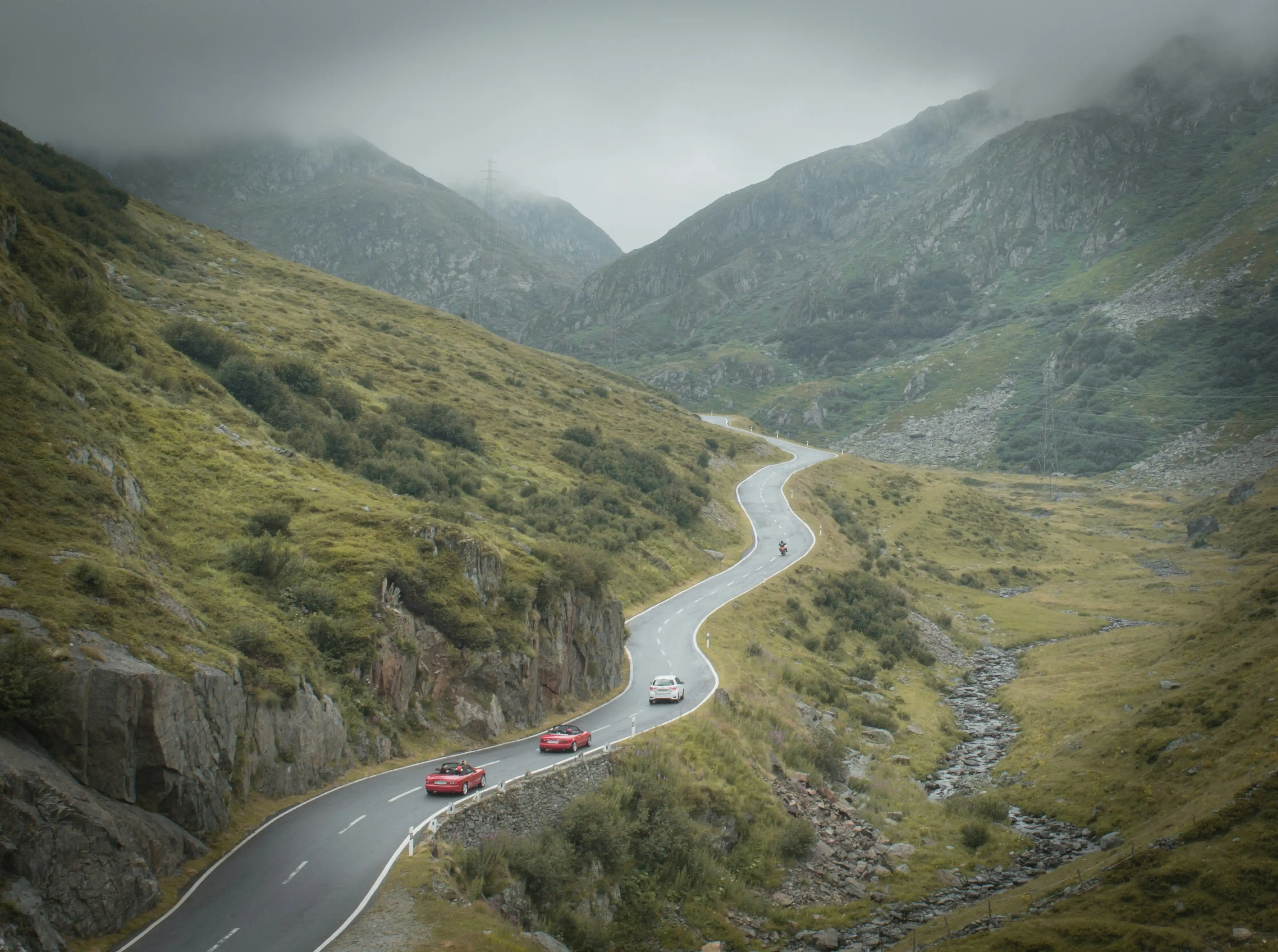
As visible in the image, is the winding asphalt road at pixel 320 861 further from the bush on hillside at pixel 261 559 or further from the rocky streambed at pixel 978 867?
the rocky streambed at pixel 978 867

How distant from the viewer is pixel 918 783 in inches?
1484

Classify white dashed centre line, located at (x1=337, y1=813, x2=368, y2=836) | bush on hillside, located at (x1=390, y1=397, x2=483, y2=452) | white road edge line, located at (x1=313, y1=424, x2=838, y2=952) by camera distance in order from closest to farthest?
white road edge line, located at (x1=313, y1=424, x2=838, y2=952)
white dashed centre line, located at (x1=337, y1=813, x2=368, y2=836)
bush on hillside, located at (x1=390, y1=397, x2=483, y2=452)

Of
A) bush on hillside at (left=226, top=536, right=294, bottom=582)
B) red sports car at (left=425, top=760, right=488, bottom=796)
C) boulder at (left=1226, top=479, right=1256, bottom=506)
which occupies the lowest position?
boulder at (left=1226, top=479, right=1256, bottom=506)

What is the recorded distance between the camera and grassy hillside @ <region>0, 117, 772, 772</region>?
75.5 feet

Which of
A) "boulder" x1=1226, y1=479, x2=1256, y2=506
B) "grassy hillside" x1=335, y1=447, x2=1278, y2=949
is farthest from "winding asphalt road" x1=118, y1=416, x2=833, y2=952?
"boulder" x1=1226, y1=479, x2=1256, y2=506

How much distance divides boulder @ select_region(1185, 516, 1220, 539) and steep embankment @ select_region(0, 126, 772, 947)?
66.5m

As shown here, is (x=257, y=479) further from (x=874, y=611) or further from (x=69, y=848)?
(x=874, y=611)

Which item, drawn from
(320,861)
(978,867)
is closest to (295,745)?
(320,861)

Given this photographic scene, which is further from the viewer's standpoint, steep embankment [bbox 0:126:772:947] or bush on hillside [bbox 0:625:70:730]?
steep embankment [bbox 0:126:772:947]

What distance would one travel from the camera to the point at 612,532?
198ft

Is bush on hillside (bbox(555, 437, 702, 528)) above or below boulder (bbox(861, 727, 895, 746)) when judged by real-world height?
above

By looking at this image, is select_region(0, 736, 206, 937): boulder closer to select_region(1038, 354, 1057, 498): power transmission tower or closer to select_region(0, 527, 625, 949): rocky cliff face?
select_region(0, 527, 625, 949): rocky cliff face

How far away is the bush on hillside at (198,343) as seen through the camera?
172 ft

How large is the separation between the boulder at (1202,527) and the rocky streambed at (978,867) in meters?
65.2
